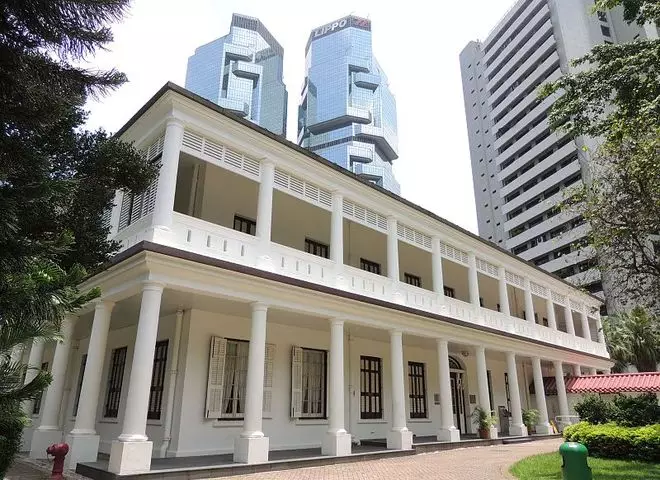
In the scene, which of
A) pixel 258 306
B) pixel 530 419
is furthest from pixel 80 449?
pixel 530 419

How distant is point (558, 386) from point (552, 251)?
131 feet

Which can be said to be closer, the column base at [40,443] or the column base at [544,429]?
the column base at [40,443]

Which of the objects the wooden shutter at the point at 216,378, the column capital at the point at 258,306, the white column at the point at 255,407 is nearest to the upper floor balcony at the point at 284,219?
the column capital at the point at 258,306

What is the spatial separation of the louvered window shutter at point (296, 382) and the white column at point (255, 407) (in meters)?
3.37

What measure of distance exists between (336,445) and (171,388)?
407 centimetres

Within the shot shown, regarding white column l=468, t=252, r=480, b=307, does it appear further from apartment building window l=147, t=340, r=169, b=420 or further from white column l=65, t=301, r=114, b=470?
white column l=65, t=301, r=114, b=470

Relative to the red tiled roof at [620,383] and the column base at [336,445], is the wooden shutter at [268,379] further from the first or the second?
the red tiled roof at [620,383]

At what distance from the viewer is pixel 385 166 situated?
123m

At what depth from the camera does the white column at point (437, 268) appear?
16109mm

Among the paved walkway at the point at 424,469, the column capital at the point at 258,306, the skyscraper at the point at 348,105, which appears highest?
the skyscraper at the point at 348,105

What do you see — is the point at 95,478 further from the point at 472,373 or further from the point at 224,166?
the point at 472,373

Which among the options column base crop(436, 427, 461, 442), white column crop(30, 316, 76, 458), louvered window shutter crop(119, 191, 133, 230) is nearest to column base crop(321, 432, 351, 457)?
column base crop(436, 427, 461, 442)

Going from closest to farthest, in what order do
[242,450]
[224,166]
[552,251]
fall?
[242,450] → [224,166] → [552,251]

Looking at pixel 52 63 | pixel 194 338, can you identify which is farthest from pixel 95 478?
pixel 52 63
